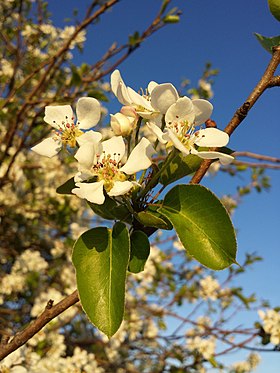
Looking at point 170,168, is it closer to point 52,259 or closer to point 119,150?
point 119,150

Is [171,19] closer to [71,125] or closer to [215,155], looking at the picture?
[71,125]

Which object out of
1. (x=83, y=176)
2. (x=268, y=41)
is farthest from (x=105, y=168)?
(x=268, y=41)

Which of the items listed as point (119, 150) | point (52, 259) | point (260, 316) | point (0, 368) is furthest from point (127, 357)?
point (119, 150)

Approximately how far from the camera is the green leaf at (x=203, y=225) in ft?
1.92

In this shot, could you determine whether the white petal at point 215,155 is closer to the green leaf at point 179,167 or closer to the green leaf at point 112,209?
the green leaf at point 179,167

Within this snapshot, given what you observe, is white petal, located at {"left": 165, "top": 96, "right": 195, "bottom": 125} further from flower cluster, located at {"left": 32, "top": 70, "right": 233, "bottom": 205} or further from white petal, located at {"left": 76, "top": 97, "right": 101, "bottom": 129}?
white petal, located at {"left": 76, "top": 97, "right": 101, "bottom": 129}

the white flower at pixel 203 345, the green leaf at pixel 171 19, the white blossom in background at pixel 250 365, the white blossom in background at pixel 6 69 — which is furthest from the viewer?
the white blossom in background at pixel 250 365

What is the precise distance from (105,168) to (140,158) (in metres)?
0.06

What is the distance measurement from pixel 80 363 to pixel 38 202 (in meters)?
1.44

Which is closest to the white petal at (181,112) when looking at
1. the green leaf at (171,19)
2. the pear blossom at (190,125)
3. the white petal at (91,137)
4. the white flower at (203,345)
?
the pear blossom at (190,125)

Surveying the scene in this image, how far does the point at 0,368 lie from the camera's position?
3.99 ft

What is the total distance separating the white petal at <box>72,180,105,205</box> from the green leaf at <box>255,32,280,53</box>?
0.41 meters

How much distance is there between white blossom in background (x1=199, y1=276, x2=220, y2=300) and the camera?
354 cm

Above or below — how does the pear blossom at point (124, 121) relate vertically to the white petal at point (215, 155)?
above
